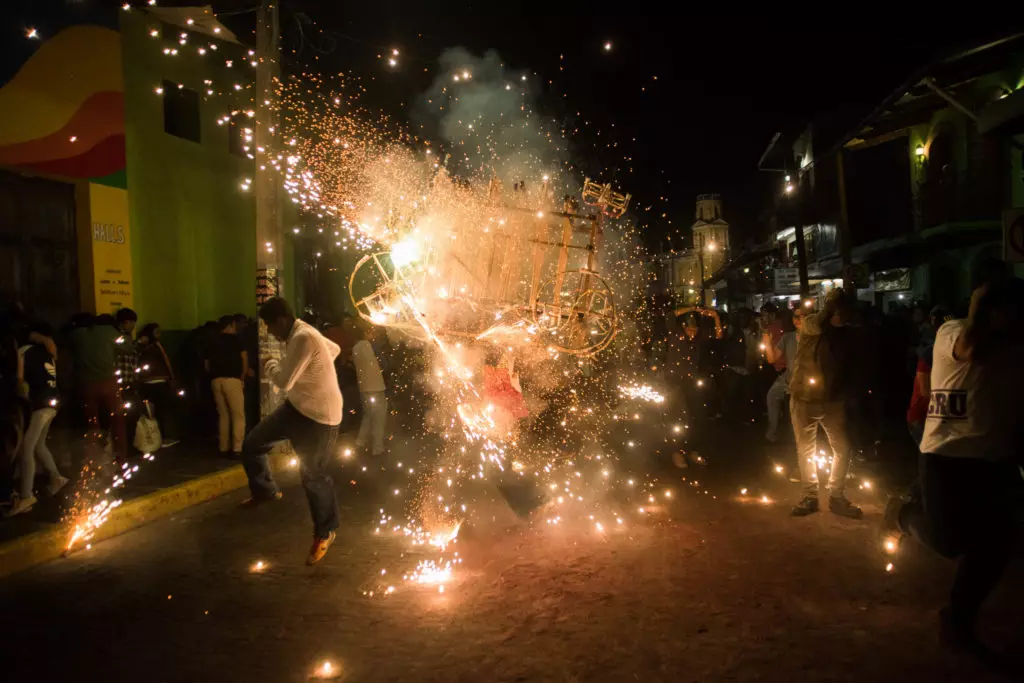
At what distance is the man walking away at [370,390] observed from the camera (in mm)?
8055

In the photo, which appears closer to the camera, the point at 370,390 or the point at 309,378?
the point at 309,378

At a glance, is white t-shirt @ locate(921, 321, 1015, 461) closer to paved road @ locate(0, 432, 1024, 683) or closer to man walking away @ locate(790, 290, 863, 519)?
paved road @ locate(0, 432, 1024, 683)

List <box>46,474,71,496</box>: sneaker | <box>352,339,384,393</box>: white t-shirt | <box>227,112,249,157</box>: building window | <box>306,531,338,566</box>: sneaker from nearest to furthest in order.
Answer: <box>306,531,338,566</box>: sneaker < <box>46,474,71,496</box>: sneaker < <box>352,339,384,393</box>: white t-shirt < <box>227,112,249,157</box>: building window

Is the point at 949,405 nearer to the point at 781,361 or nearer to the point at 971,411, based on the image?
the point at 971,411

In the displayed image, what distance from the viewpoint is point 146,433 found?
25.1 ft

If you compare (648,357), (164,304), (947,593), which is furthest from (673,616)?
(164,304)

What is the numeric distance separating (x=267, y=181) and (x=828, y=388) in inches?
261

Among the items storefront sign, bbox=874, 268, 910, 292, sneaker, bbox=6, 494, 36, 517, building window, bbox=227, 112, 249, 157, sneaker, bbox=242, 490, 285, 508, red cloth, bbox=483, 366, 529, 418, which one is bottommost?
sneaker, bbox=242, 490, 285, 508

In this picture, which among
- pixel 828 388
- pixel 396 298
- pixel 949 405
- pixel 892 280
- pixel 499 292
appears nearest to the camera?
pixel 949 405

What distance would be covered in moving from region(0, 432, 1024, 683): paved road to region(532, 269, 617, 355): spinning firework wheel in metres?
2.13

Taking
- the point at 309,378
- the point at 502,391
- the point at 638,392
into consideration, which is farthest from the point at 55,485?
the point at 638,392

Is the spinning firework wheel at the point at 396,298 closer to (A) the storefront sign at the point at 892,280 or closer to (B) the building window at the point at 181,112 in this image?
(B) the building window at the point at 181,112

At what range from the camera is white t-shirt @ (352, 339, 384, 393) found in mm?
8047

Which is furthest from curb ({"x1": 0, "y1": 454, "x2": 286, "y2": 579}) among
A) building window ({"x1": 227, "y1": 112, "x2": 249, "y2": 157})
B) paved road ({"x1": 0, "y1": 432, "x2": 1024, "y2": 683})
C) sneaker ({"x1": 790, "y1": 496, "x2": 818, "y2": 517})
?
building window ({"x1": 227, "y1": 112, "x2": 249, "y2": 157})
